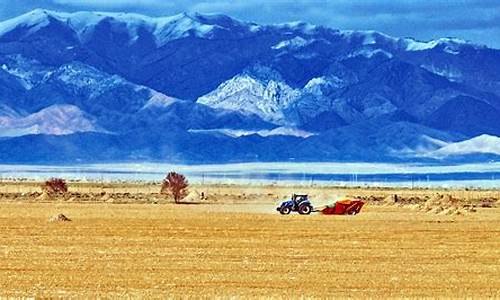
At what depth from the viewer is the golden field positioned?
1162 inches

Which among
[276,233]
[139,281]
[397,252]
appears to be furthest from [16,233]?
[139,281]

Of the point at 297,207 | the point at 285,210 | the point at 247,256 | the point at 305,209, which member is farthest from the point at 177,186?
the point at 247,256

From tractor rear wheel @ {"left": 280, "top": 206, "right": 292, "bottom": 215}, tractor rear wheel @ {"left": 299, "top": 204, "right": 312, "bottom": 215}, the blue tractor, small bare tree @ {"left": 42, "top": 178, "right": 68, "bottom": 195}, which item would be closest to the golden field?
tractor rear wheel @ {"left": 280, "top": 206, "right": 292, "bottom": 215}

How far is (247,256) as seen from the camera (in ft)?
125

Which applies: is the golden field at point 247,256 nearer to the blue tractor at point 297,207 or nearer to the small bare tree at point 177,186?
the blue tractor at point 297,207

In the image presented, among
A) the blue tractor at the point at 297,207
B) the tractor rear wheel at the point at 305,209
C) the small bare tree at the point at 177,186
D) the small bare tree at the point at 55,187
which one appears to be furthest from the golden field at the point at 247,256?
the small bare tree at the point at 55,187

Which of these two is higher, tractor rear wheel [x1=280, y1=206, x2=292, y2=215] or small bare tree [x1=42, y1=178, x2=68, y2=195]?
small bare tree [x1=42, y1=178, x2=68, y2=195]

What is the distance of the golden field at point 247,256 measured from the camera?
29.5 meters

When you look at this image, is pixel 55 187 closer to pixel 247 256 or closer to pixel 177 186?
pixel 177 186

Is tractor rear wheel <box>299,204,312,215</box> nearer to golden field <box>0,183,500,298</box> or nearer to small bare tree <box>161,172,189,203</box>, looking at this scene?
golden field <box>0,183,500,298</box>

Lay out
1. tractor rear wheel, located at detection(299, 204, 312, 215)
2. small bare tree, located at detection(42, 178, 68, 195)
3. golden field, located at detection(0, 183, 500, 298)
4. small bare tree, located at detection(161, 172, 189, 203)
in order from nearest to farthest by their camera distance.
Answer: golden field, located at detection(0, 183, 500, 298)
tractor rear wheel, located at detection(299, 204, 312, 215)
small bare tree, located at detection(161, 172, 189, 203)
small bare tree, located at detection(42, 178, 68, 195)

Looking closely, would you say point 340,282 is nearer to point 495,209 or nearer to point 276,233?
point 276,233

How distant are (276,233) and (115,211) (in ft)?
65.7

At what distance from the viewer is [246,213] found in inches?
2630
